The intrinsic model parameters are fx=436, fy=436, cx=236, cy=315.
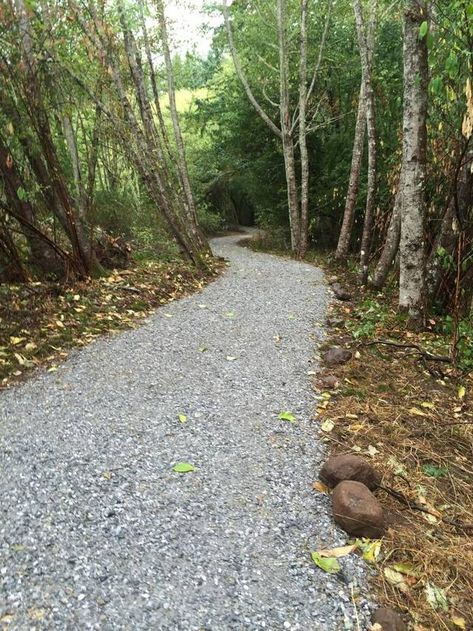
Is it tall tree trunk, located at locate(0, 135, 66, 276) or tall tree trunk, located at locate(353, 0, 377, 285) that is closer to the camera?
tall tree trunk, located at locate(0, 135, 66, 276)

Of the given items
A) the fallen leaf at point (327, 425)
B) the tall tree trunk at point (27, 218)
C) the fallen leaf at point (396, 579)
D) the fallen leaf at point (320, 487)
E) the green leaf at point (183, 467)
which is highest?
the tall tree trunk at point (27, 218)

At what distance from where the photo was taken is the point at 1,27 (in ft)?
17.5

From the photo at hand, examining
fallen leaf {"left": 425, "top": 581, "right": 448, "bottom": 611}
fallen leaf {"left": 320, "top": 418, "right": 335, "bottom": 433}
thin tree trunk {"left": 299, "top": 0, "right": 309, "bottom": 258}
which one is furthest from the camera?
thin tree trunk {"left": 299, "top": 0, "right": 309, "bottom": 258}

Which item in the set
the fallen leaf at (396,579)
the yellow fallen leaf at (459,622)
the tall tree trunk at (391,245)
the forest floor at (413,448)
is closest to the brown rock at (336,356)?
the forest floor at (413,448)

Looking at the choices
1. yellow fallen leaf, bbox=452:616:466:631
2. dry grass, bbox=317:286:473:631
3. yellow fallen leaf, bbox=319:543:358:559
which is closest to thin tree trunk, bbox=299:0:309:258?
dry grass, bbox=317:286:473:631

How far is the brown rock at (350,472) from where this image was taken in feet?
9.11

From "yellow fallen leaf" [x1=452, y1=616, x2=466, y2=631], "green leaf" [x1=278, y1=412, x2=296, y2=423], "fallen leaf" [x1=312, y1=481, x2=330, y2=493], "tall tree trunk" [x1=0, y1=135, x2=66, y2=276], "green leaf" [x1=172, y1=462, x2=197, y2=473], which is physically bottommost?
"yellow fallen leaf" [x1=452, y1=616, x2=466, y2=631]

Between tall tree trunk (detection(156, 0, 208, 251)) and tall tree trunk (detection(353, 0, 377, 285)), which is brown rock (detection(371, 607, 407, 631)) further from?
tall tree trunk (detection(156, 0, 208, 251))

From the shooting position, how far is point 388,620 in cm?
195

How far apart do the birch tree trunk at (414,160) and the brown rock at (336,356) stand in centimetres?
117

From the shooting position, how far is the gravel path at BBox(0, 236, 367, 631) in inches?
78.8

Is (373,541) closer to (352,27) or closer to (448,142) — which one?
(448,142)

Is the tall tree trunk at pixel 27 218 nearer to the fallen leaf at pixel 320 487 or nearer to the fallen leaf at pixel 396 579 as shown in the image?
the fallen leaf at pixel 320 487

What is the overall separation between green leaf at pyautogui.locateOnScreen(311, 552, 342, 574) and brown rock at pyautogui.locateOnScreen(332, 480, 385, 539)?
250 mm
